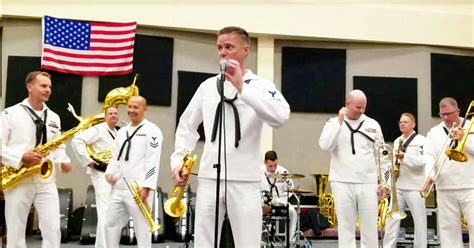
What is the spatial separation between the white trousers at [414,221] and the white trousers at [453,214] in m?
1.39

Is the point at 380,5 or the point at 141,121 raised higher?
the point at 380,5

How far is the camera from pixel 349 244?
6512 millimetres

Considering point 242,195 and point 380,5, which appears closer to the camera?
point 242,195

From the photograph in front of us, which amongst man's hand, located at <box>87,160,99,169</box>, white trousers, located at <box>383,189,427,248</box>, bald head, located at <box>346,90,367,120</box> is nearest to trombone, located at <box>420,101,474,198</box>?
bald head, located at <box>346,90,367,120</box>

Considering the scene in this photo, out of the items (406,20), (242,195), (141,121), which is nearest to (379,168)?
(141,121)

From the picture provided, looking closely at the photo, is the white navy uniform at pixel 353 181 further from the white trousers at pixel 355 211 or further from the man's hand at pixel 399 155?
the man's hand at pixel 399 155

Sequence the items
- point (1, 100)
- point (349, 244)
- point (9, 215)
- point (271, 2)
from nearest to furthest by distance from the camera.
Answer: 1. point (9, 215)
2. point (349, 244)
3. point (1, 100)
4. point (271, 2)

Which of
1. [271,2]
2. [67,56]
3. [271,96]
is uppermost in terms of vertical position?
[271,2]

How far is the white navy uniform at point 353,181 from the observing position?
6469 millimetres

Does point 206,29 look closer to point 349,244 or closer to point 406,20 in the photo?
point 406,20

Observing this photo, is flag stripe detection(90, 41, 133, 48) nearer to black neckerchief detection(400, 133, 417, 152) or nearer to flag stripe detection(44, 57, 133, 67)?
flag stripe detection(44, 57, 133, 67)

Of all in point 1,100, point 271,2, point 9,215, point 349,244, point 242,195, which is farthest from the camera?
point 271,2

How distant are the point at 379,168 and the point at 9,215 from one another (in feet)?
14.5

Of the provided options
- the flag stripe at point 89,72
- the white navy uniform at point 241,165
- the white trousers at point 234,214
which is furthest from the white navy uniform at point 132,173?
the flag stripe at point 89,72
